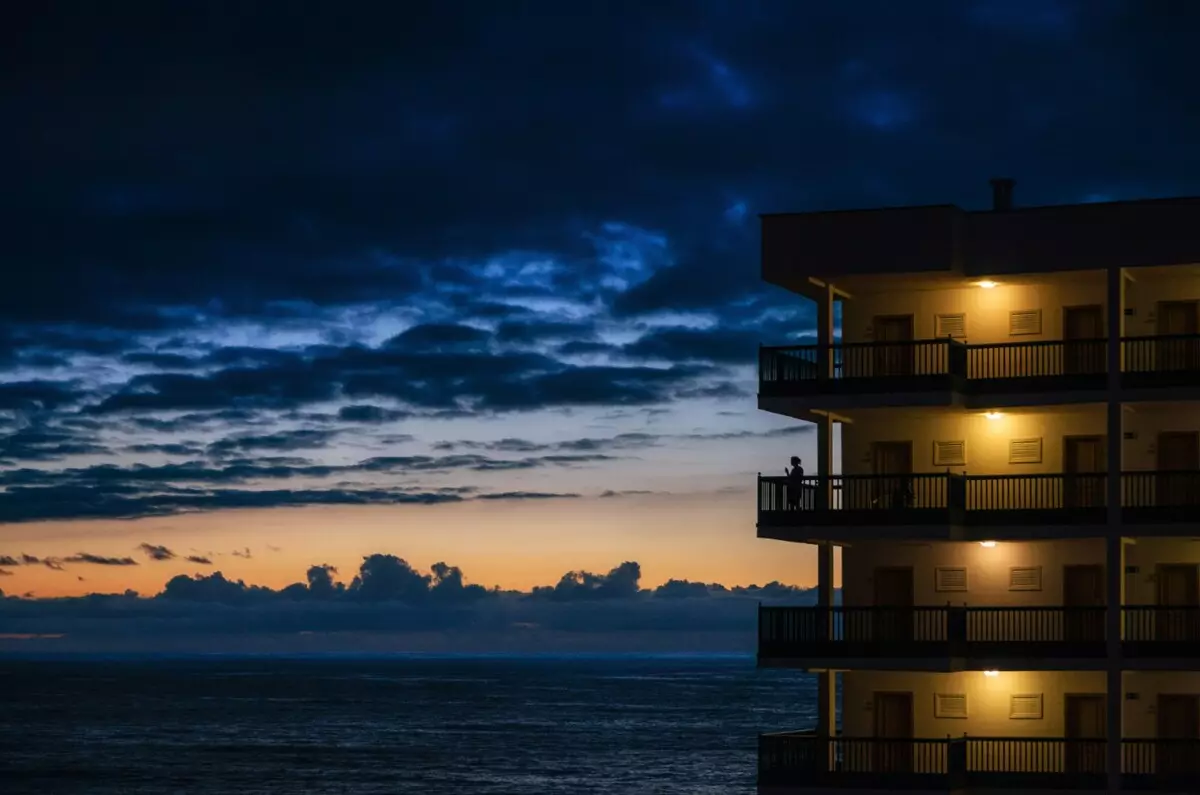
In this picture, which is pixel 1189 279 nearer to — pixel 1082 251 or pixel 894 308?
pixel 1082 251

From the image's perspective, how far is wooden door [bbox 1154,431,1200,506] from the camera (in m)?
43.1

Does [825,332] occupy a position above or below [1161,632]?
above

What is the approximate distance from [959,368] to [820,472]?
404 cm

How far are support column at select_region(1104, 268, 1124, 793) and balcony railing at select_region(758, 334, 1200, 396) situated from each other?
40 cm

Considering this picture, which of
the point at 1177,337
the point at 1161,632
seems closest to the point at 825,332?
the point at 1177,337

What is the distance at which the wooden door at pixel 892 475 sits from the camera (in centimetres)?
4472

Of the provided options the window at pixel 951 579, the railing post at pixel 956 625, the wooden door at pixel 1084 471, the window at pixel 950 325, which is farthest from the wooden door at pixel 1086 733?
the window at pixel 950 325

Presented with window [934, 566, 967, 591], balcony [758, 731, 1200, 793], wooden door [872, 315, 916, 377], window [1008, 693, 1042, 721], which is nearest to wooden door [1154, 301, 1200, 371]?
wooden door [872, 315, 916, 377]

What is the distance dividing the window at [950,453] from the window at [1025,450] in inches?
42.3

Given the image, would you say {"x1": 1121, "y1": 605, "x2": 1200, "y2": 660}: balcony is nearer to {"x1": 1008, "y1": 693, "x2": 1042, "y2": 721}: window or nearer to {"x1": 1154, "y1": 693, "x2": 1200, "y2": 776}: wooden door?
{"x1": 1154, "y1": 693, "x2": 1200, "y2": 776}: wooden door

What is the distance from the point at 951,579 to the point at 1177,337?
24.8 ft

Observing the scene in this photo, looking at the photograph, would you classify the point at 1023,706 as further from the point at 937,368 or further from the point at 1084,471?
the point at 937,368

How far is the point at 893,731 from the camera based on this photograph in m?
45.7

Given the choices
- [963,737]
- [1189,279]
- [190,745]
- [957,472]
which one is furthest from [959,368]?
[190,745]
